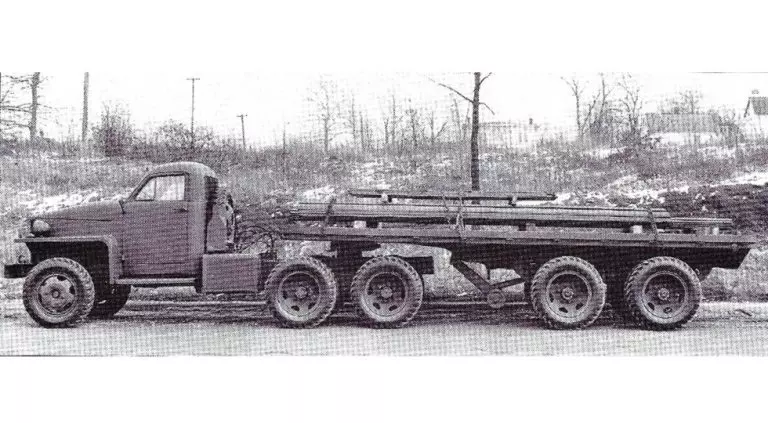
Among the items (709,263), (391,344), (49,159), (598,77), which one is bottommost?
(391,344)

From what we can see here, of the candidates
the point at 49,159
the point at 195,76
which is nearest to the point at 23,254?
the point at 49,159

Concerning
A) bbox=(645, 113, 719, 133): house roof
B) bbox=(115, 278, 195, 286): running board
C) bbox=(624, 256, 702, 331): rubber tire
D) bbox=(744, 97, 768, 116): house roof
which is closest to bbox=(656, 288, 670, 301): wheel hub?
bbox=(624, 256, 702, 331): rubber tire

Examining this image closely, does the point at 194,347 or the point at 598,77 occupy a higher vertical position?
the point at 598,77

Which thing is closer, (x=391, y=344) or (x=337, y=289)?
(x=391, y=344)

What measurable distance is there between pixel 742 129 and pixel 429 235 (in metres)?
3.73

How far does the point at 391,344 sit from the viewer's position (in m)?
10.1

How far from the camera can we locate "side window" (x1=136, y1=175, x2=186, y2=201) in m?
11.1

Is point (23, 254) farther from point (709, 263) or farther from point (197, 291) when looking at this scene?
point (709, 263)

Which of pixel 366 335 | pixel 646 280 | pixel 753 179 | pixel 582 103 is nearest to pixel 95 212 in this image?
pixel 366 335

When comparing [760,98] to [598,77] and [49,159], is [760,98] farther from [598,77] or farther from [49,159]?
[49,159]

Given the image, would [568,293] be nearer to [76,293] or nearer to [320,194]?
[320,194]

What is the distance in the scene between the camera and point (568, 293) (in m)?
10.9

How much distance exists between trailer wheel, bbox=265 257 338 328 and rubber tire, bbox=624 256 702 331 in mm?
3514

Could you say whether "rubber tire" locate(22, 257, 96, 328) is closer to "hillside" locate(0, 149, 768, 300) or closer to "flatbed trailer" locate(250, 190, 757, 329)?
"hillside" locate(0, 149, 768, 300)
